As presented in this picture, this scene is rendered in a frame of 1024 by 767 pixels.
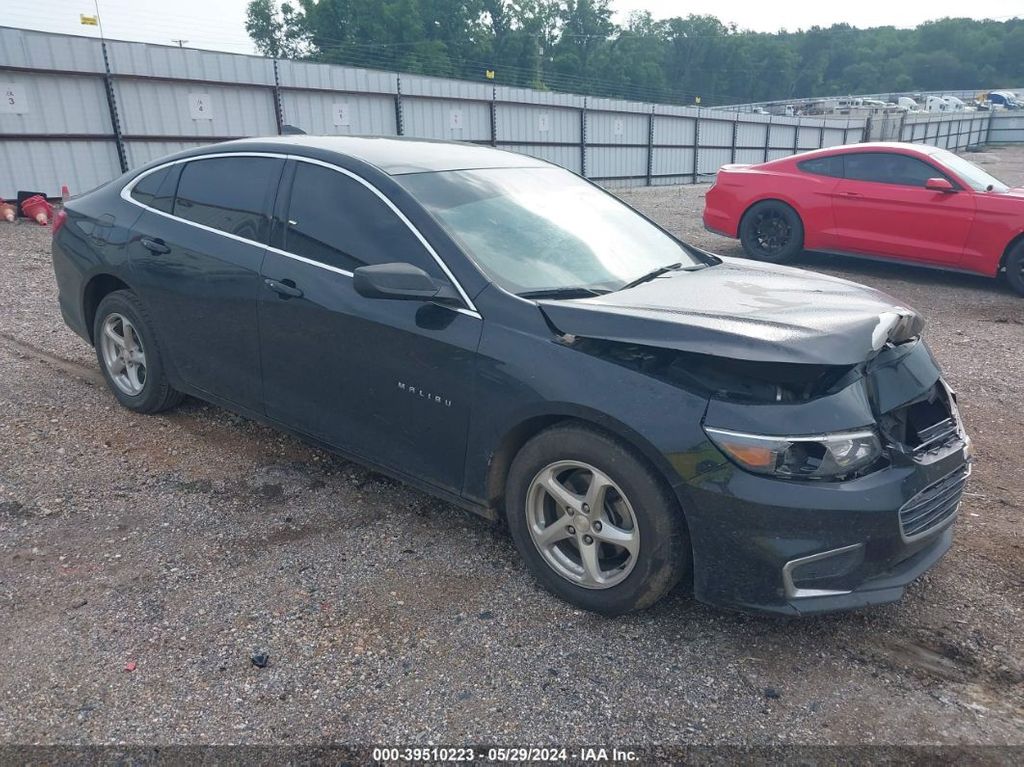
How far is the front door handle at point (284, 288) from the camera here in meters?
3.50

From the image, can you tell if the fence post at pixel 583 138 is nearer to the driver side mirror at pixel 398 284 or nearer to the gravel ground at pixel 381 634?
the gravel ground at pixel 381 634

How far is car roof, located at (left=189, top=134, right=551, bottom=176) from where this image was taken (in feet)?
11.8

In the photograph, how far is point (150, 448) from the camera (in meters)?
4.27

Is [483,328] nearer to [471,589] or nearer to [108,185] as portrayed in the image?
[471,589]

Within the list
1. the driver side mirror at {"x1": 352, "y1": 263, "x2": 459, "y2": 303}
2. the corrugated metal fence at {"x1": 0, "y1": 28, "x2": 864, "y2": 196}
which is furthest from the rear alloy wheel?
the corrugated metal fence at {"x1": 0, "y1": 28, "x2": 864, "y2": 196}

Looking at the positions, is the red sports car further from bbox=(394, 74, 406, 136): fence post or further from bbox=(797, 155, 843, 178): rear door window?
bbox=(394, 74, 406, 136): fence post

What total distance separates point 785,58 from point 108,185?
129 metres

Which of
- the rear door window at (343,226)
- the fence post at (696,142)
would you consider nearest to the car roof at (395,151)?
the rear door window at (343,226)

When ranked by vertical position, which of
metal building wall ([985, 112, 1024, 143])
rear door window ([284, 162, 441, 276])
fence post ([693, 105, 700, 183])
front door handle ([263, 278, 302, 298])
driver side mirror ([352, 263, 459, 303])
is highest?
rear door window ([284, 162, 441, 276])

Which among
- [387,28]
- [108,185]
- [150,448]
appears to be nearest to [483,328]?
[150,448]

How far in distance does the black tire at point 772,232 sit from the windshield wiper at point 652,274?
256 inches

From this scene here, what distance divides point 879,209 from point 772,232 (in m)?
1.35

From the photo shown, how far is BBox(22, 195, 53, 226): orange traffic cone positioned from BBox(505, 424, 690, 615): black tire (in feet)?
37.9

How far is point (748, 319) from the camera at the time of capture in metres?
2.73
